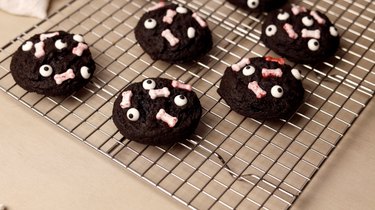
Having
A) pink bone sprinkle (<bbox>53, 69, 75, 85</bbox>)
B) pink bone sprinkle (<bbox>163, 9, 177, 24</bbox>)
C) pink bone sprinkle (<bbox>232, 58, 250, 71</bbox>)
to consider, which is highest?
pink bone sprinkle (<bbox>53, 69, 75, 85</bbox>)

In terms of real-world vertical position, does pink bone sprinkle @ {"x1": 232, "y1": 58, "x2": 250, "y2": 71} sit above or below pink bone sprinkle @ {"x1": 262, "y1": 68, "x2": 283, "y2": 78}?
above

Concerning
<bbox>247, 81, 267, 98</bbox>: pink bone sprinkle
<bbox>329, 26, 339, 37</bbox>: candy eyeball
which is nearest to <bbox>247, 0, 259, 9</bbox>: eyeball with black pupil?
<bbox>329, 26, 339, 37</bbox>: candy eyeball

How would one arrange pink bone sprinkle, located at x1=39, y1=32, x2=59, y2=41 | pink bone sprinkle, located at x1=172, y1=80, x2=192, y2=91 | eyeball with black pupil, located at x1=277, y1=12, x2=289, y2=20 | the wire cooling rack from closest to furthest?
the wire cooling rack < pink bone sprinkle, located at x1=172, y1=80, x2=192, y2=91 < pink bone sprinkle, located at x1=39, y1=32, x2=59, y2=41 < eyeball with black pupil, located at x1=277, y1=12, x2=289, y2=20

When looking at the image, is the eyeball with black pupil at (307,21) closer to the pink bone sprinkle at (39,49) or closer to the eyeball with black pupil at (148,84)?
the eyeball with black pupil at (148,84)

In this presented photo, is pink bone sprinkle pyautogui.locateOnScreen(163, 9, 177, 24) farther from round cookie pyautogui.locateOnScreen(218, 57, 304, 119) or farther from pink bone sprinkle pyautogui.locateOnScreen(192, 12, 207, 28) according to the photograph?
round cookie pyautogui.locateOnScreen(218, 57, 304, 119)

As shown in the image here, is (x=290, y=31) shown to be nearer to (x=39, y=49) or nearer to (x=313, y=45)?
(x=313, y=45)

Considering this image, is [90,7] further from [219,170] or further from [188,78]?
[219,170]

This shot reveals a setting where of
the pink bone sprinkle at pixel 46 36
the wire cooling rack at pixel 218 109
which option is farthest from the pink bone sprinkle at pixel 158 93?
the pink bone sprinkle at pixel 46 36
